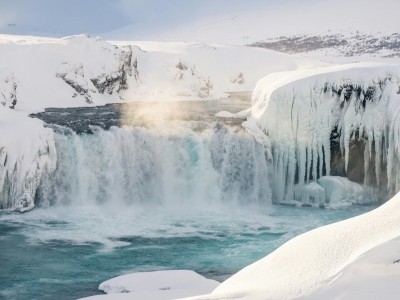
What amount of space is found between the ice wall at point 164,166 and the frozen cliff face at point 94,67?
8.04m

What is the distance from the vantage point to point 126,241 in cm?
1616

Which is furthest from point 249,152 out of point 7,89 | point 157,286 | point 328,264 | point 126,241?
point 328,264

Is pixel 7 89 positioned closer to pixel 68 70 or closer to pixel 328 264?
pixel 68 70

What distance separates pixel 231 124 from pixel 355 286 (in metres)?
16.6

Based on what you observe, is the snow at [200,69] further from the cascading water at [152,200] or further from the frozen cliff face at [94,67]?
the cascading water at [152,200]

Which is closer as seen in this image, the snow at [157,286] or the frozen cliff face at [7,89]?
the snow at [157,286]

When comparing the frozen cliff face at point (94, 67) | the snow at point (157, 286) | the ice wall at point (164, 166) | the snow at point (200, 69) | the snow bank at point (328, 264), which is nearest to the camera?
the snow bank at point (328, 264)

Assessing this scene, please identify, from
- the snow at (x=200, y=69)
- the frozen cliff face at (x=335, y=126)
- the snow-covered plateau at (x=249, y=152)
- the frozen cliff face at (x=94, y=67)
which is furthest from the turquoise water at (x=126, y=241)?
the snow at (x=200, y=69)

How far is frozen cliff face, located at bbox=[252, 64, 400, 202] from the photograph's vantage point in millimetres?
19969

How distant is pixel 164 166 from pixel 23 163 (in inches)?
175

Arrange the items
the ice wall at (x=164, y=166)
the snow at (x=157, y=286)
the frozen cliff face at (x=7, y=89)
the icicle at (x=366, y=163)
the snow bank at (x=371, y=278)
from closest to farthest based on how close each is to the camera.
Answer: the snow bank at (x=371, y=278), the snow at (x=157, y=286), the ice wall at (x=164, y=166), the icicle at (x=366, y=163), the frozen cliff face at (x=7, y=89)

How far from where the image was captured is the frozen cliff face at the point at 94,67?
28.8m

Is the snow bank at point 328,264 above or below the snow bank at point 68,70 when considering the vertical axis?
below

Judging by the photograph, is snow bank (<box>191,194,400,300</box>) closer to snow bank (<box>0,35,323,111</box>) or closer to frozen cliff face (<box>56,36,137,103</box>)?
snow bank (<box>0,35,323,111</box>)
